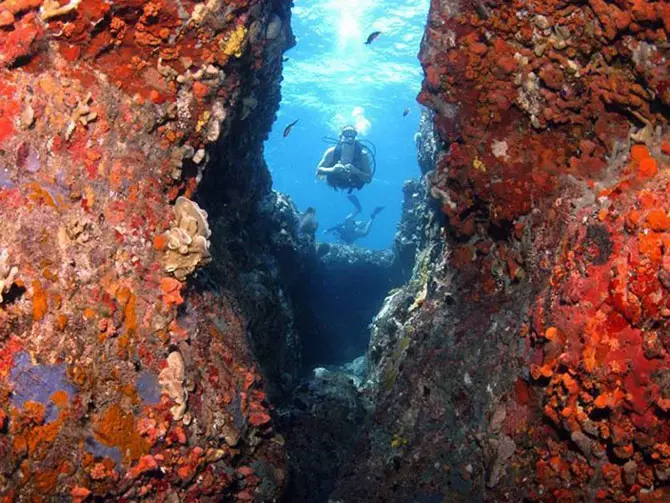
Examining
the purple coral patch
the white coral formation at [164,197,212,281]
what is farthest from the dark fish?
the purple coral patch

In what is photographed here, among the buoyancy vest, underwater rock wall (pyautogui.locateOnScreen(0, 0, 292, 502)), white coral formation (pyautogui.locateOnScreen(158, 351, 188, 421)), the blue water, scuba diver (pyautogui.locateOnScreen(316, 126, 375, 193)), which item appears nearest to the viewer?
underwater rock wall (pyautogui.locateOnScreen(0, 0, 292, 502))

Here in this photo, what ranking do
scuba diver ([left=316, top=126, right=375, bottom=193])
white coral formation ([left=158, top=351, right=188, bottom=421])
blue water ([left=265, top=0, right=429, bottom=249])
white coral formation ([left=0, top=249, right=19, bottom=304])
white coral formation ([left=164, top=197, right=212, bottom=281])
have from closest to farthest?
1. white coral formation ([left=0, top=249, right=19, bottom=304])
2. white coral formation ([left=158, top=351, right=188, bottom=421])
3. white coral formation ([left=164, top=197, right=212, bottom=281])
4. scuba diver ([left=316, top=126, right=375, bottom=193])
5. blue water ([left=265, top=0, right=429, bottom=249])

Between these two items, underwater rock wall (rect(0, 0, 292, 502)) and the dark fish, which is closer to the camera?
underwater rock wall (rect(0, 0, 292, 502))

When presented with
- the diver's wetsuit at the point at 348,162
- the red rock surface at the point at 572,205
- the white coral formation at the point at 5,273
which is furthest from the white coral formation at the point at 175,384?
the diver's wetsuit at the point at 348,162

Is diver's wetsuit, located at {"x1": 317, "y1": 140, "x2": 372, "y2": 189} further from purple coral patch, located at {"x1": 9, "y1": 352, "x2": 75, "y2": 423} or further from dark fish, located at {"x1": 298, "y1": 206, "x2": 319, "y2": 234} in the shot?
purple coral patch, located at {"x1": 9, "y1": 352, "x2": 75, "y2": 423}

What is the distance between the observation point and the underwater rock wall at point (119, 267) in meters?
2.88

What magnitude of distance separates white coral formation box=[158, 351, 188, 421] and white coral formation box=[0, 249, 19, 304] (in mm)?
1212

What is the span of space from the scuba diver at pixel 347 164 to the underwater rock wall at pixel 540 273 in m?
8.45

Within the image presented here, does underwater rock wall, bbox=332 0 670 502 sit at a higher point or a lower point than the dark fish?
higher

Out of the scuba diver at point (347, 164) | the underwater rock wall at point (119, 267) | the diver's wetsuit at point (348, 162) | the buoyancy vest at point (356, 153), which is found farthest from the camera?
the buoyancy vest at point (356, 153)

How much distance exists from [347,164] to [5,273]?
12.1m

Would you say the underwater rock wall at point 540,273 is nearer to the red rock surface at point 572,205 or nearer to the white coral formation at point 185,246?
the red rock surface at point 572,205

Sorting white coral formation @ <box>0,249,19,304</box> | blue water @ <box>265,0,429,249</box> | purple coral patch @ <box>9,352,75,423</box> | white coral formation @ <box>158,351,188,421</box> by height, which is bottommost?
blue water @ <box>265,0,429,249</box>

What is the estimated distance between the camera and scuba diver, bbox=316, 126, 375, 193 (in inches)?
544
